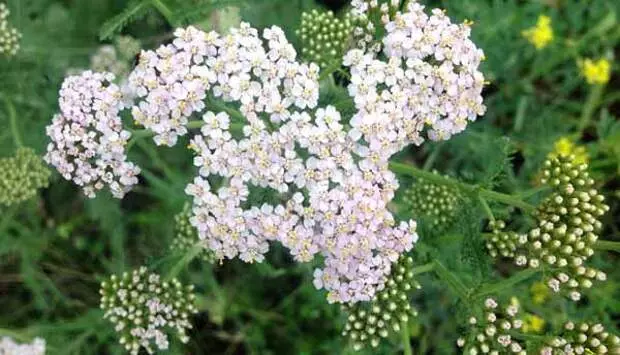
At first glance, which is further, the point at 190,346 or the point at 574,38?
the point at 574,38

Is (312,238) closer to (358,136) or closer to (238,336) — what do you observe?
(358,136)

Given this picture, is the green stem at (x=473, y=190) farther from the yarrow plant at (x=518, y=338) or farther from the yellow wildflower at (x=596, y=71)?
the yellow wildflower at (x=596, y=71)

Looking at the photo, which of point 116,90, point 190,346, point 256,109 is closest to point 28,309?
point 190,346

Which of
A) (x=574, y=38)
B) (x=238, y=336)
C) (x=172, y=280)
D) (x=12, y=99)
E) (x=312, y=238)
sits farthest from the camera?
(x=574, y=38)

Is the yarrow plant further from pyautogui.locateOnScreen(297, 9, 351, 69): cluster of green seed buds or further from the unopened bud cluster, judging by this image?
pyautogui.locateOnScreen(297, 9, 351, 69): cluster of green seed buds

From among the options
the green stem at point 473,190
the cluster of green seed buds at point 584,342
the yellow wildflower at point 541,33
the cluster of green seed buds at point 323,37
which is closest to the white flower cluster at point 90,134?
the cluster of green seed buds at point 323,37

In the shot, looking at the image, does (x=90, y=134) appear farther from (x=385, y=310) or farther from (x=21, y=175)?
(x=385, y=310)
